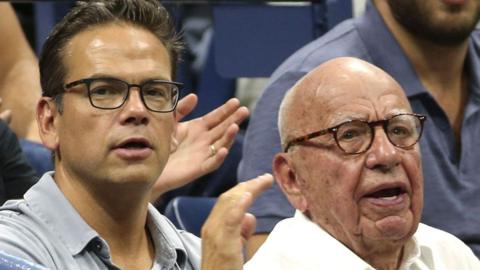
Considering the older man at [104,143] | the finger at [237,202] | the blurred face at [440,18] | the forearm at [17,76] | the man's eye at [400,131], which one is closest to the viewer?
the finger at [237,202]

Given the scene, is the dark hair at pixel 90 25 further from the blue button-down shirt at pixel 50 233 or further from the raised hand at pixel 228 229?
the raised hand at pixel 228 229

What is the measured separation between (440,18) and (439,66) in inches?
5.3

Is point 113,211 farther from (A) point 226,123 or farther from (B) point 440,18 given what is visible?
(B) point 440,18

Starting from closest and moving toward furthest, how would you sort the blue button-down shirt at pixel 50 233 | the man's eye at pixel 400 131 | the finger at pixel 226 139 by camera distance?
the blue button-down shirt at pixel 50 233, the man's eye at pixel 400 131, the finger at pixel 226 139

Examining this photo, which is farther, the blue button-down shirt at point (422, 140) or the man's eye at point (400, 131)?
the blue button-down shirt at point (422, 140)

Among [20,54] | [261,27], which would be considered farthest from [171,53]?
[20,54]

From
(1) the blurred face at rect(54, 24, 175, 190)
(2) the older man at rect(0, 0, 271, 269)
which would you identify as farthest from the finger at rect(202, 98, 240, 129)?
(1) the blurred face at rect(54, 24, 175, 190)

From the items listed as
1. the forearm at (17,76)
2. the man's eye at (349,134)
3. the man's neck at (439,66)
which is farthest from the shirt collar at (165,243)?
the forearm at (17,76)

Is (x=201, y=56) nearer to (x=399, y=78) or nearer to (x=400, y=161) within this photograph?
(x=399, y=78)

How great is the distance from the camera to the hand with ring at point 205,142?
121 inches

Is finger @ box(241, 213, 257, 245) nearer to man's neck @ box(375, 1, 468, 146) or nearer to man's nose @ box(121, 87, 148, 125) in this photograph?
man's nose @ box(121, 87, 148, 125)

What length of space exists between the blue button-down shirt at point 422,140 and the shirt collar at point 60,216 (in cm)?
77

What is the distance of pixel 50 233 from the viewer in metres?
2.39

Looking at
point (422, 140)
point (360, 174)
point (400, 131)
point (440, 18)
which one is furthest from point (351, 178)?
point (440, 18)
